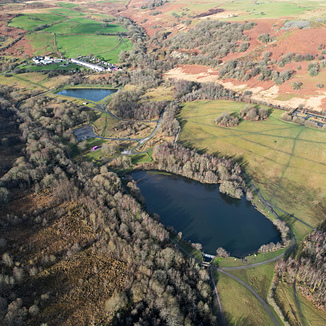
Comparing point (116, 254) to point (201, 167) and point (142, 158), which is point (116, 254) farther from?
point (142, 158)

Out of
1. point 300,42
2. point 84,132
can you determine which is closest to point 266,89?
point 300,42

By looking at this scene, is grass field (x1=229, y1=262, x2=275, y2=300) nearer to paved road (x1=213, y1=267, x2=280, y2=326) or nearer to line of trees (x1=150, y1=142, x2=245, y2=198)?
paved road (x1=213, y1=267, x2=280, y2=326)

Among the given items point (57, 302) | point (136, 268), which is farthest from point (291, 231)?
point (57, 302)

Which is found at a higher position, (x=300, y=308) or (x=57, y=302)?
(x=57, y=302)

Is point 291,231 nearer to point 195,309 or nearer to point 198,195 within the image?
point 198,195

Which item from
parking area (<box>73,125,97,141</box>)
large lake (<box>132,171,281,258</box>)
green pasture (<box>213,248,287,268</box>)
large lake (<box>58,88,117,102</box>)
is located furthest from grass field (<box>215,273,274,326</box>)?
large lake (<box>58,88,117,102</box>)
